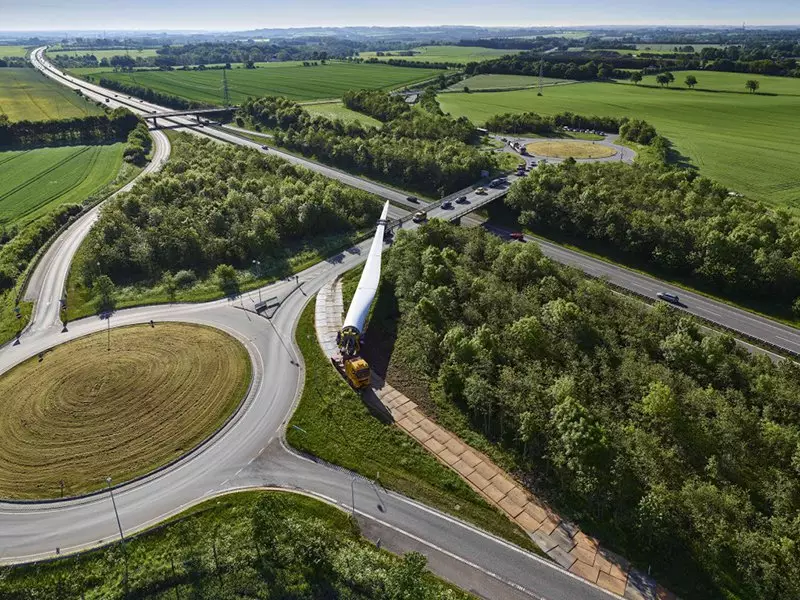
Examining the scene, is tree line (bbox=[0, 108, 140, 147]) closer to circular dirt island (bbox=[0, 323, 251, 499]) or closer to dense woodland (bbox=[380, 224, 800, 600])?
circular dirt island (bbox=[0, 323, 251, 499])

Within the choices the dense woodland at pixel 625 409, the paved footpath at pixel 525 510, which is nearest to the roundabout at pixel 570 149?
the dense woodland at pixel 625 409

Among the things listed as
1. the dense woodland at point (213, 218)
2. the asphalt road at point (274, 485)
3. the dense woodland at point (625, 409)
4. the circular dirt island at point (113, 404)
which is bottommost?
the asphalt road at point (274, 485)

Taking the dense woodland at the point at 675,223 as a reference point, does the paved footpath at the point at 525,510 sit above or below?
below

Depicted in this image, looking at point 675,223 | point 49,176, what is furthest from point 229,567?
point 49,176

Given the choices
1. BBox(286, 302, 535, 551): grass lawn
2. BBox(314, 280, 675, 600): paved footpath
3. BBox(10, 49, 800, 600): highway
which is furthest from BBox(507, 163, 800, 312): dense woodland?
BBox(286, 302, 535, 551): grass lawn

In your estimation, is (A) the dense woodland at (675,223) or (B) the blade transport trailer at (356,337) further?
(A) the dense woodland at (675,223)

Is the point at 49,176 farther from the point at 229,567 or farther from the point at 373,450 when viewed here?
the point at 229,567

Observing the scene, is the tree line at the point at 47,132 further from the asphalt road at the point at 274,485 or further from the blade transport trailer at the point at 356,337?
the blade transport trailer at the point at 356,337
